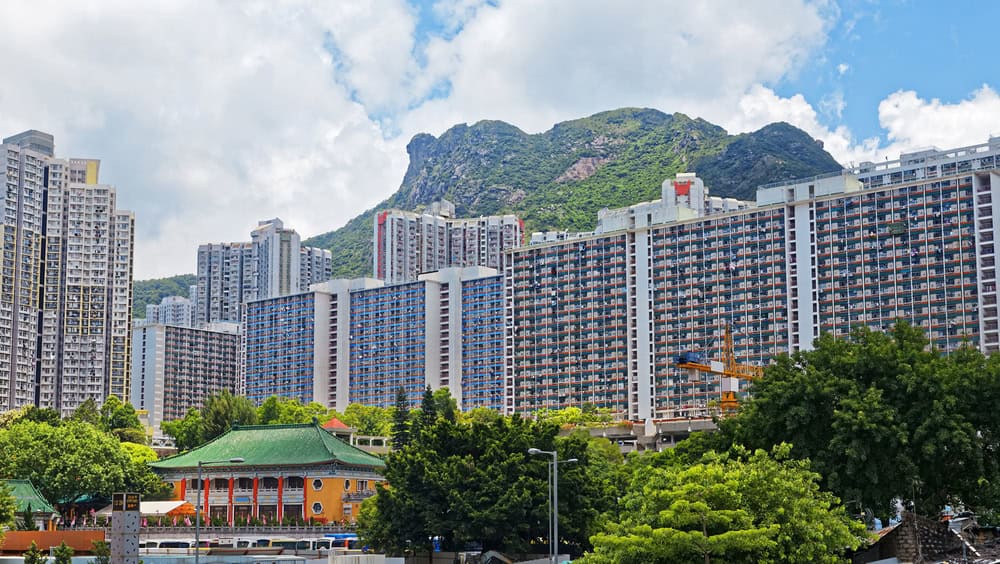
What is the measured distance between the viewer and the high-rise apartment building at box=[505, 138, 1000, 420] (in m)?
133

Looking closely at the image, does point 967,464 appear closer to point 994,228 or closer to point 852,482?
point 852,482

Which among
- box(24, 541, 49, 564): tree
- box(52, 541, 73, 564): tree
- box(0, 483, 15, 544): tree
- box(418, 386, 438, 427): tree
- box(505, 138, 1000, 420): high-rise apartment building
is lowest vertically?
box(24, 541, 49, 564): tree

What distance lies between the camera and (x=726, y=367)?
142 m

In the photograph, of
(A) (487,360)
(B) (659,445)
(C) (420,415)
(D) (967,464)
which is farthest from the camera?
(A) (487,360)

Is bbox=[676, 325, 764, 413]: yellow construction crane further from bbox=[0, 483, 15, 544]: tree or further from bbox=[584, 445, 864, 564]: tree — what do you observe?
bbox=[584, 445, 864, 564]: tree

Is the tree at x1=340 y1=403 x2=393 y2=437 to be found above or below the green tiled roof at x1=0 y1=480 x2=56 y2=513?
above

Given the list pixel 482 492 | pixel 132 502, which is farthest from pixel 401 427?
pixel 132 502

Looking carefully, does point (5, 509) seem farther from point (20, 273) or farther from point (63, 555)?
point (20, 273)

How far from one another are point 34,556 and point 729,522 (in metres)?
39.2

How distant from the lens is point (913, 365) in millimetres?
52531

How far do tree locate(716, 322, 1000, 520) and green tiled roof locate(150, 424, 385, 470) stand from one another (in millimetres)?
48224

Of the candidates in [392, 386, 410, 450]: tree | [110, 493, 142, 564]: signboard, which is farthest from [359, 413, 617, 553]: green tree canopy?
[392, 386, 410, 450]: tree

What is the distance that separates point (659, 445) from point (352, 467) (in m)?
37.9

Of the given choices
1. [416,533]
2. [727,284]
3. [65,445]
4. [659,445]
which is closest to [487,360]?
[727,284]
